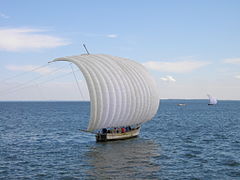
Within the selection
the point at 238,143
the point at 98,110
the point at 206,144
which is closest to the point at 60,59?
the point at 98,110

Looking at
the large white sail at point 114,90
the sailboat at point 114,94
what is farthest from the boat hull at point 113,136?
the large white sail at point 114,90

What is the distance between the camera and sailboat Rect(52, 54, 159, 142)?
135 ft

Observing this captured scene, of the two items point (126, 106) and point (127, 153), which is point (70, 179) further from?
point (126, 106)

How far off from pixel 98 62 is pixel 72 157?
1383cm

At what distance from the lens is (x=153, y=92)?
5097 centimetres

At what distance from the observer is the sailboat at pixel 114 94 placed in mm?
41156

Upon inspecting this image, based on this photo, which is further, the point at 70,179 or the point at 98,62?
the point at 98,62

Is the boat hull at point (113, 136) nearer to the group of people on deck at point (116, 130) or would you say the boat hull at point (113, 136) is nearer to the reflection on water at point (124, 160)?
the group of people on deck at point (116, 130)

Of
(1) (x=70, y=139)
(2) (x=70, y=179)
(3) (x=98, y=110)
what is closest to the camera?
(2) (x=70, y=179)

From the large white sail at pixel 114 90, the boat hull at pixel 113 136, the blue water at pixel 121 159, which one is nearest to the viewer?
the blue water at pixel 121 159

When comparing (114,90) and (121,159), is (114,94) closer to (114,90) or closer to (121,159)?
(114,90)

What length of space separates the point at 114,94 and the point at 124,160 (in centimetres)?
1087

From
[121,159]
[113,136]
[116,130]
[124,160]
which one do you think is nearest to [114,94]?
[116,130]

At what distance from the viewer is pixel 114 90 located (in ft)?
139
